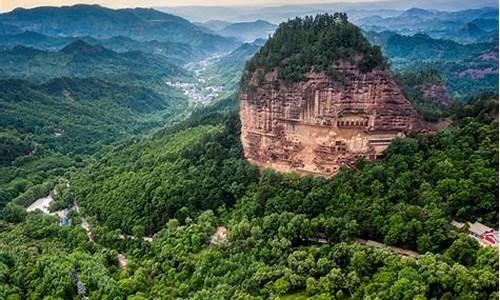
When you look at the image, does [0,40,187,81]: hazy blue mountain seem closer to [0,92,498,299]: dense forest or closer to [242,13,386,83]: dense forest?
[0,92,498,299]: dense forest

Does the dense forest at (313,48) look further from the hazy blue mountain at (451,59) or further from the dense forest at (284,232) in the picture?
the hazy blue mountain at (451,59)

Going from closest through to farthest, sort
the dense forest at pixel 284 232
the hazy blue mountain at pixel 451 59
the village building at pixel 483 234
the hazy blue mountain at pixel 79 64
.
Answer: the dense forest at pixel 284 232 → the village building at pixel 483 234 → the hazy blue mountain at pixel 451 59 → the hazy blue mountain at pixel 79 64

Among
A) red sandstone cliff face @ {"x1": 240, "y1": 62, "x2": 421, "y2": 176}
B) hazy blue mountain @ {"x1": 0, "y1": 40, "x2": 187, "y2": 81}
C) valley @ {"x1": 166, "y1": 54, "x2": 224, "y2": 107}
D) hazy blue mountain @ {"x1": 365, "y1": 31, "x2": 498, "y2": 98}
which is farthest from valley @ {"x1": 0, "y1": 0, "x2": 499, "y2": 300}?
hazy blue mountain @ {"x1": 0, "y1": 40, "x2": 187, "y2": 81}

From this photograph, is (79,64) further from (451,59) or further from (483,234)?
(483,234)

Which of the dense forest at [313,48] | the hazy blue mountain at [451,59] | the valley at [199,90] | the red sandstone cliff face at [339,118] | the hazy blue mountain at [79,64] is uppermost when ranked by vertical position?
the dense forest at [313,48]

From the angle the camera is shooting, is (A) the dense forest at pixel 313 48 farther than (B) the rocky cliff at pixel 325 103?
Yes

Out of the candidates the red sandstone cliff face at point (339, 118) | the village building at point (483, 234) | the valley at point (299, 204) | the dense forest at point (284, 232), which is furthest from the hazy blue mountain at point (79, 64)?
the village building at point (483, 234)
